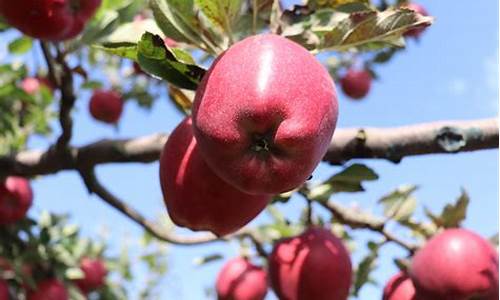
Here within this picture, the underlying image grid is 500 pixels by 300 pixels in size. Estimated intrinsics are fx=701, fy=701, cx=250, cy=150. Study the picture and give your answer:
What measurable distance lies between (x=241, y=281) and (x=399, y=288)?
0.61 m

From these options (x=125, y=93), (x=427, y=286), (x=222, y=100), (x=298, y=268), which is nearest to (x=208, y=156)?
(x=222, y=100)

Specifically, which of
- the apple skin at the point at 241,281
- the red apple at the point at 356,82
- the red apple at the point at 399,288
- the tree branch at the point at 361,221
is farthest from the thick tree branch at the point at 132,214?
the red apple at the point at 356,82

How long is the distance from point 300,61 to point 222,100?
0.39 feet

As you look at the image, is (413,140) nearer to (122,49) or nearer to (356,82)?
(122,49)

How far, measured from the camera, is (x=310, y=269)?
1476 mm

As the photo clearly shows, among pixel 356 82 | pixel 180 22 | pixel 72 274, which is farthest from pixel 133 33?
pixel 356 82

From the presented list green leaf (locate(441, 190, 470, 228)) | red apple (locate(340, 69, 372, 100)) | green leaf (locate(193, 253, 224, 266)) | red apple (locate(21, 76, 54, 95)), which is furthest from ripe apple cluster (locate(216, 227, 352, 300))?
red apple (locate(340, 69, 372, 100))

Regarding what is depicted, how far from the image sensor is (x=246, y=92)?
34.1 inches

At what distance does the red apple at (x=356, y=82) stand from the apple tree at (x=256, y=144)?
1.68 meters

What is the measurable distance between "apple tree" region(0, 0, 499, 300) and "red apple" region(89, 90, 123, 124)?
743mm

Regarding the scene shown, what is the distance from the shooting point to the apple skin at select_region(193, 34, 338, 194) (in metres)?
0.86

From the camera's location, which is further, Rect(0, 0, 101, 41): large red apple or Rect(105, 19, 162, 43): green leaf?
Rect(0, 0, 101, 41): large red apple

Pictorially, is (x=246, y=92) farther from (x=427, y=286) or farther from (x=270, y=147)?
(x=427, y=286)

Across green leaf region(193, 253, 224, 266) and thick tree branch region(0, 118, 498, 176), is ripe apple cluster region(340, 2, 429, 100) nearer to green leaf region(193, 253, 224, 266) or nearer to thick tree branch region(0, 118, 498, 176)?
green leaf region(193, 253, 224, 266)
